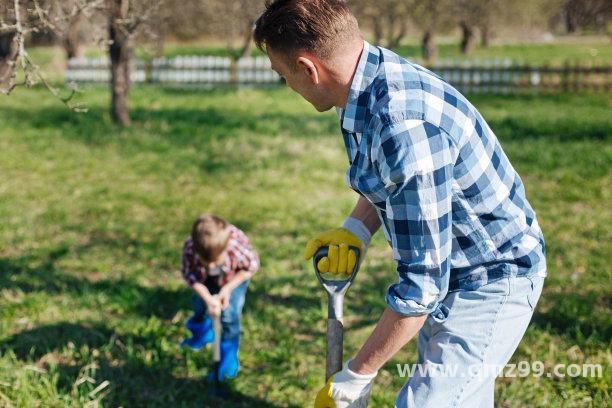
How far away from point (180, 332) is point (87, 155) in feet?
16.2

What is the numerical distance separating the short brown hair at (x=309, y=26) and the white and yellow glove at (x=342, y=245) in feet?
2.76

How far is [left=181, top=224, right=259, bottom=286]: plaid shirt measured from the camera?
3705 mm

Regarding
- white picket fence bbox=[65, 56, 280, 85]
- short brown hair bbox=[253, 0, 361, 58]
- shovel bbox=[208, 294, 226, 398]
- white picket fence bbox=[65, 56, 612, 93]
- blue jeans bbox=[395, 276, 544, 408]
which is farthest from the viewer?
white picket fence bbox=[65, 56, 280, 85]

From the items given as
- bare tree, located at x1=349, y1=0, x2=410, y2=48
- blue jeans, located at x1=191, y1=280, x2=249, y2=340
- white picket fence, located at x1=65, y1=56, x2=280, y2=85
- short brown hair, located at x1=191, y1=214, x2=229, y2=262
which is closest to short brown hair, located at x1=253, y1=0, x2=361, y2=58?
short brown hair, located at x1=191, y1=214, x2=229, y2=262

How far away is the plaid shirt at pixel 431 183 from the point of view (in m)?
1.80

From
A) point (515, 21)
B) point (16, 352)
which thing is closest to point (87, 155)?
point (16, 352)

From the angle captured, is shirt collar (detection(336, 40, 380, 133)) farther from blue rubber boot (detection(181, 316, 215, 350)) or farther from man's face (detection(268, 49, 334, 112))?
blue rubber boot (detection(181, 316, 215, 350))

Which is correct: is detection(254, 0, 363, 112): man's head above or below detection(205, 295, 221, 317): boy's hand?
above

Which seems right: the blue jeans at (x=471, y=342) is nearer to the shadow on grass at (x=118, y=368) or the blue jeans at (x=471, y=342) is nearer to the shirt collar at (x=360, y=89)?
the shirt collar at (x=360, y=89)

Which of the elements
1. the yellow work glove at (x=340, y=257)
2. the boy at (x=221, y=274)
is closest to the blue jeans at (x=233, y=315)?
the boy at (x=221, y=274)

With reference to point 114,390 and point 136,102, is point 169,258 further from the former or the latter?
point 136,102

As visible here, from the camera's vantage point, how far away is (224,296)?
11.7 feet

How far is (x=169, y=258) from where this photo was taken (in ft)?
17.5

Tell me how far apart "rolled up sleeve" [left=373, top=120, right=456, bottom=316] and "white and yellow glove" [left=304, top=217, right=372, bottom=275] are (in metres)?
0.61
